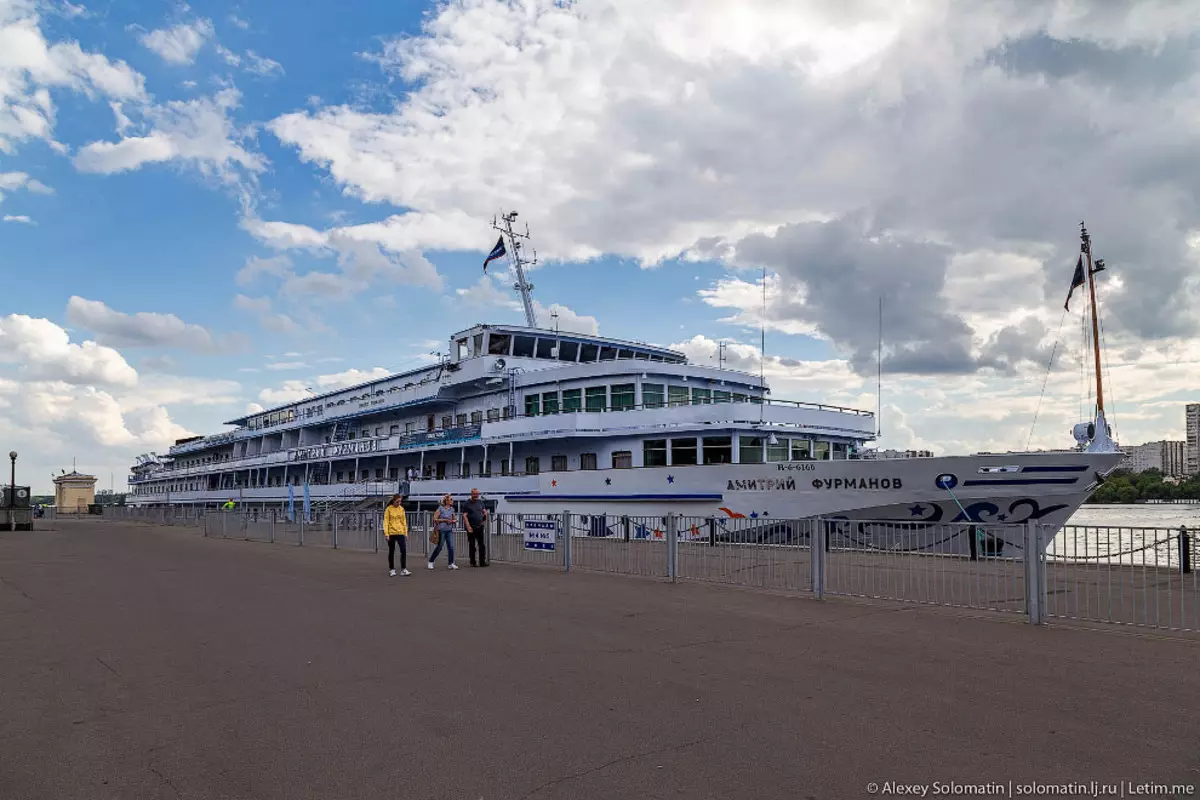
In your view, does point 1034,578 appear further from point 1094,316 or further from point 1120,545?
point 1094,316

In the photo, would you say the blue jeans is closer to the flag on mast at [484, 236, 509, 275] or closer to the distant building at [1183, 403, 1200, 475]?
the flag on mast at [484, 236, 509, 275]

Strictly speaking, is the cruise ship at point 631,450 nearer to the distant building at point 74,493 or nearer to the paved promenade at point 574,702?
the paved promenade at point 574,702

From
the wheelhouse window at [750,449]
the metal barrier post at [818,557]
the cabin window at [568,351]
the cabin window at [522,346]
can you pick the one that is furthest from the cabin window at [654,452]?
the metal barrier post at [818,557]

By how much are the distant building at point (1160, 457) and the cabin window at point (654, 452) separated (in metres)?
73.6

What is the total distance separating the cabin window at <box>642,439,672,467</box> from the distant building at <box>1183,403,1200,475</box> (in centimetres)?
6806

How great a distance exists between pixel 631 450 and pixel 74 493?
116079 mm

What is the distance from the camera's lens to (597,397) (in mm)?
27812

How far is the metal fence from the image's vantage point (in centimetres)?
902

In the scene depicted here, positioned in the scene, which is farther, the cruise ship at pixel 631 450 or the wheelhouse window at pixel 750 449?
the wheelhouse window at pixel 750 449

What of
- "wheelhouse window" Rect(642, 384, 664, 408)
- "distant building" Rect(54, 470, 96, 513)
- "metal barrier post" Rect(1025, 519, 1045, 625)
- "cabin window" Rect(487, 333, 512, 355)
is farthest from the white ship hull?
"distant building" Rect(54, 470, 96, 513)

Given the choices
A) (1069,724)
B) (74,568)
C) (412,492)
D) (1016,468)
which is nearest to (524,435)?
(412,492)

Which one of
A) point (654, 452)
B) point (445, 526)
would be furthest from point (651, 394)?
point (445, 526)

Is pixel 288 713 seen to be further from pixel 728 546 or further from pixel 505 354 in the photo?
pixel 505 354

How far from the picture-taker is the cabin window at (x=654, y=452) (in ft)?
82.5
